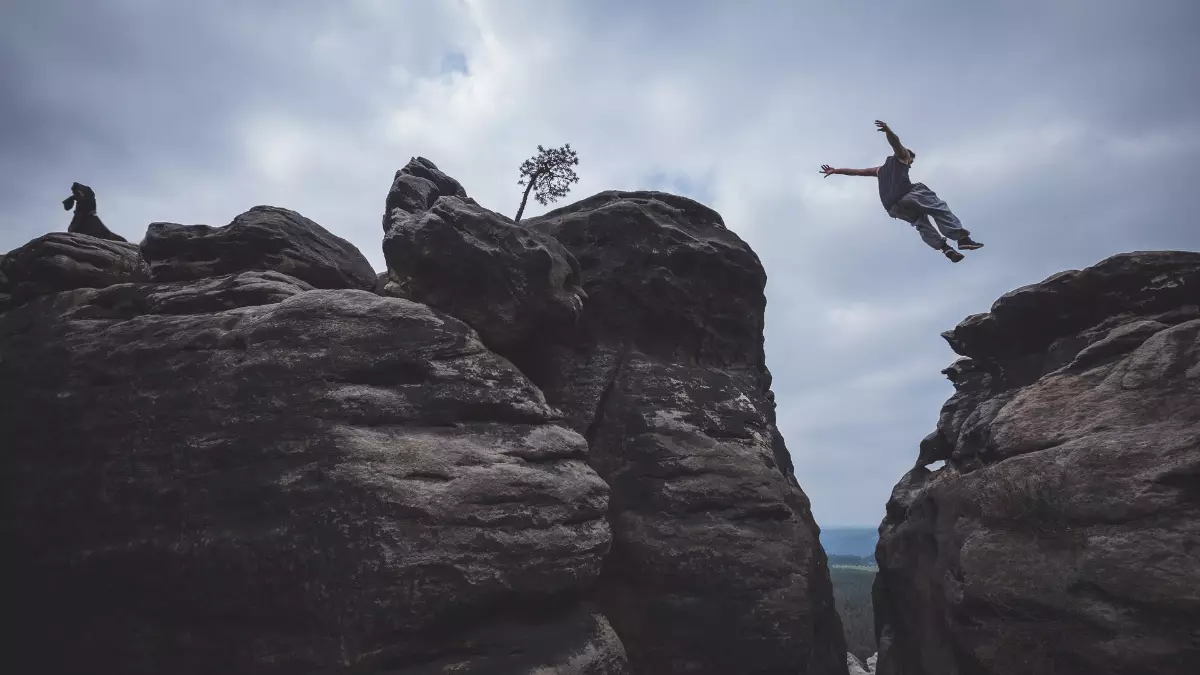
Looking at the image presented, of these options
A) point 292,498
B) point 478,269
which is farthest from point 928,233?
point 292,498

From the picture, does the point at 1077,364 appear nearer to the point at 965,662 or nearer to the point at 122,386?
the point at 965,662

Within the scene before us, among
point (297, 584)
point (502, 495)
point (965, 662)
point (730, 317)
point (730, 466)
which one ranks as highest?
point (730, 317)

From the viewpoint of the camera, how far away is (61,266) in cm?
1412

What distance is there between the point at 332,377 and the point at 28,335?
727 cm

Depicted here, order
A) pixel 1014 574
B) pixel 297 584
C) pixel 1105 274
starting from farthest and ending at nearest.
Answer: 1. pixel 1105 274
2. pixel 1014 574
3. pixel 297 584

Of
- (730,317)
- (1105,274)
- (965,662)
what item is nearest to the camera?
(965,662)

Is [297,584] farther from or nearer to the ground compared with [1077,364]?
nearer to the ground

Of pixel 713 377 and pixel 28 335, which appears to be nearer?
pixel 28 335

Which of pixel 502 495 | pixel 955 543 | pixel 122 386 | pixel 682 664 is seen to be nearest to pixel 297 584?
pixel 502 495

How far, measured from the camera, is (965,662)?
48.9 feet

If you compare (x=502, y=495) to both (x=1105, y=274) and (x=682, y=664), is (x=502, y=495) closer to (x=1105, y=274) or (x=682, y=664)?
(x=682, y=664)

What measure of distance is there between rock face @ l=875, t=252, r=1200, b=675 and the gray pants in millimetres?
4066

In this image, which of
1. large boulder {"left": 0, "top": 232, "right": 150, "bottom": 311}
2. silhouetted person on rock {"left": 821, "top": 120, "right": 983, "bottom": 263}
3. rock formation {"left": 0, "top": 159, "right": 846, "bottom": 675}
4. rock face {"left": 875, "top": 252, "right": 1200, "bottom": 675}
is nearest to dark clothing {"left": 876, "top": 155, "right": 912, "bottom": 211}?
silhouetted person on rock {"left": 821, "top": 120, "right": 983, "bottom": 263}

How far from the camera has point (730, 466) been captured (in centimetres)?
1580
